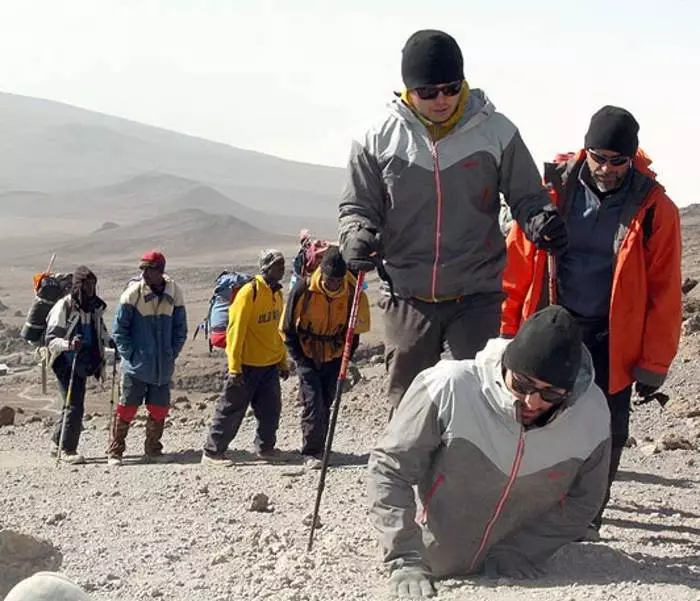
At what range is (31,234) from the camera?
77.8 m

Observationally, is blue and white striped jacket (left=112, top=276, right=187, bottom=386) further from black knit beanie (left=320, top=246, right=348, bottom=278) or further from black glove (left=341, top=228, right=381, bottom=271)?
black glove (left=341, top=228, right=381, bottom=271)

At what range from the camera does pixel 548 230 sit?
5.43m

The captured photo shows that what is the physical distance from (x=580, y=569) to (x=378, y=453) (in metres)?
1.10

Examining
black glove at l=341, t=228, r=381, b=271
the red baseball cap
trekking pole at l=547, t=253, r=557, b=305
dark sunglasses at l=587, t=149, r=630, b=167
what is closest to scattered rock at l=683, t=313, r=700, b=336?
the red baseball cap

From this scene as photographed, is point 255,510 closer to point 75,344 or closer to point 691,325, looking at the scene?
point 75,344

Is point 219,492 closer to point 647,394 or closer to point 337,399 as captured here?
point 337,399

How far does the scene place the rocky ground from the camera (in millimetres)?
5336

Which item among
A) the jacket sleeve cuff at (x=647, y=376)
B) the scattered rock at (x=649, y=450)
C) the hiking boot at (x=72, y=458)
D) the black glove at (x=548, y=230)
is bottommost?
A: the hiking boot at (x=72, y=458)

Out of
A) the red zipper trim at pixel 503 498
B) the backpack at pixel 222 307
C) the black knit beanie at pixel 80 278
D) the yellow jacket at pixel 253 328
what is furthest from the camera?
the backpack at pixel 222 307

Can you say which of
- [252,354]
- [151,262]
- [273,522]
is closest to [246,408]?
[252,354]

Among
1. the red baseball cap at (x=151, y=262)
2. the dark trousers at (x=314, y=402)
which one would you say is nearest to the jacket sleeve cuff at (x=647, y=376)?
the dark trousers at (x=314, y=402)

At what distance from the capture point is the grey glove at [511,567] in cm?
520

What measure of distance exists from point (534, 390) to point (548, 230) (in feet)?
3.17

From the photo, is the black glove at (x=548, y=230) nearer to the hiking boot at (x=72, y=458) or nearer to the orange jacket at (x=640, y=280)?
the orange jacket at (x=640, y=280)
